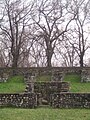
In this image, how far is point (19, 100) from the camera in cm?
1376

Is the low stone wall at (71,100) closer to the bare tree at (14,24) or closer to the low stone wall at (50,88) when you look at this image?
the low stone wall at (50,88)

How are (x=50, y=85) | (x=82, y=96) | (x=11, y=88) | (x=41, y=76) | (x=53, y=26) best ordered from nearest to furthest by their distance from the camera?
1. (x=82, y=96)
2. (x=50, y=85)
3. (x=11, y=88)
4. (x=41, y=76)
5. (x=53, y=26)

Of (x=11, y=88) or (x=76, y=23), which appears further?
(x=76, y=23)

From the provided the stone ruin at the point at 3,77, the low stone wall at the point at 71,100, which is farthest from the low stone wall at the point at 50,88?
the stone ruin at the point at 3,77

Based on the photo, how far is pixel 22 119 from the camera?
968cm

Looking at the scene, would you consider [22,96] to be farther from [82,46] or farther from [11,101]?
[82,46]

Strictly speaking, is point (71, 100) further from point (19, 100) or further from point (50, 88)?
point (50, 88)

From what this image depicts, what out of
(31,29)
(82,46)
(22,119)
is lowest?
(22,119)

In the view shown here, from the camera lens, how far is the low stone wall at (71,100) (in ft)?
43.7

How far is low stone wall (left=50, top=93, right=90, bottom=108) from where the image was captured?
13.3m

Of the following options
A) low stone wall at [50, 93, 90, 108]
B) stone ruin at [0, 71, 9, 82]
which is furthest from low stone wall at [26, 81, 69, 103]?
stone ruin at [0, 71, 9, 82]

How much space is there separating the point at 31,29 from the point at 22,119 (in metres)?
27.7

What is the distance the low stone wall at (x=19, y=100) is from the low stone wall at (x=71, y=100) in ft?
3.03

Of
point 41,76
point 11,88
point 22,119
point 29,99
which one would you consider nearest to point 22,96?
point 29,99
